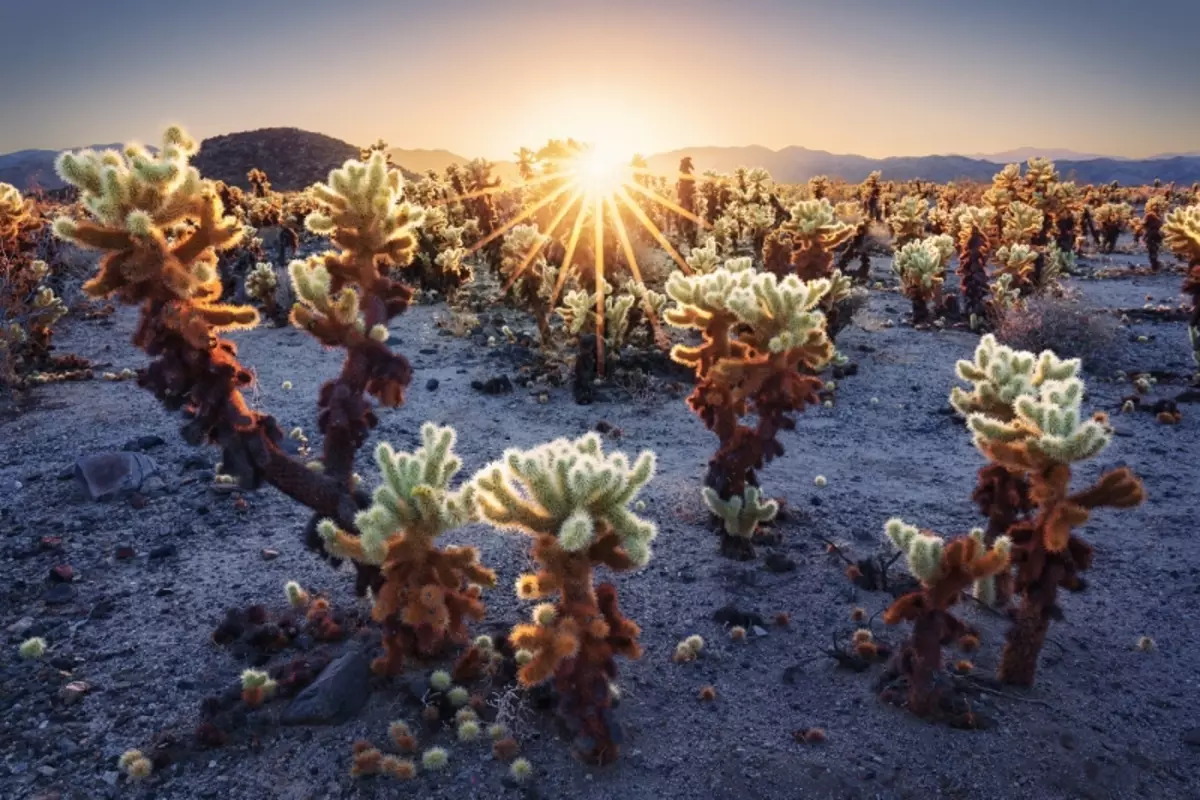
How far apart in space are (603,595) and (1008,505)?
122 inches

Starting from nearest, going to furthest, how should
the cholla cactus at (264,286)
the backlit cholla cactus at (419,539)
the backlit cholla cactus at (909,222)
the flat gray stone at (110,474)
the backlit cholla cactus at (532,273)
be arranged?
the backlit cholla cactus at (419,539) → the flat gray stone at (110,474) → the backlit cholla cactus at (532,273) → the cholla cactus at (264,286) → the backlit cholla cactus at (909,222)

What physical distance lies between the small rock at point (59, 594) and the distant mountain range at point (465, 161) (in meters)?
2.97

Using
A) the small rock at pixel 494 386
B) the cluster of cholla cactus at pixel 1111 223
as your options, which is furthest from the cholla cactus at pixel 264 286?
the cluster of cholla cactus at pixel 1111 223

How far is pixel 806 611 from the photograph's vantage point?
18.3ft

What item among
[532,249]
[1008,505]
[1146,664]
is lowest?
[1146,664]

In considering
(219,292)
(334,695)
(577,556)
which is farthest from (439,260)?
(577,556)

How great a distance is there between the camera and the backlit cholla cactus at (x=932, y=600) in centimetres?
409

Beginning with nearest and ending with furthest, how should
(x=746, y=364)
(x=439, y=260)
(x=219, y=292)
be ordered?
(x=219, y=292)
(x=746, y=364)
(x=439, y=260)

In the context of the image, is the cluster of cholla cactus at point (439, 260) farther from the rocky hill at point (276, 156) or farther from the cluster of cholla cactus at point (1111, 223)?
the rocky hill at point (276, 156)

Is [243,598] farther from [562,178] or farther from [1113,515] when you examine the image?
[562,178]

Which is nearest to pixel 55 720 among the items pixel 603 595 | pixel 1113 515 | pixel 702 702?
pixel 603 595

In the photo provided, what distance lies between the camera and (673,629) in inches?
212

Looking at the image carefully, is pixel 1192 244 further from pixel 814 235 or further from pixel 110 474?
pixel 110 474

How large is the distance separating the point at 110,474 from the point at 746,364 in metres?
5.84
